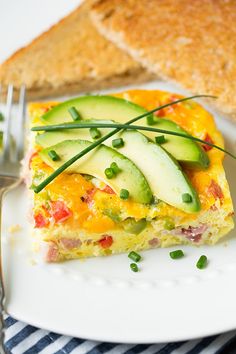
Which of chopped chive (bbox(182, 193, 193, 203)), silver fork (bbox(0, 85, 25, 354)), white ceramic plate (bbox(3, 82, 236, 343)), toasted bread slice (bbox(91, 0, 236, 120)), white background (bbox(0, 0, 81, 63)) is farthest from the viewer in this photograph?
white background (bbox(0, 0, 81, 63))

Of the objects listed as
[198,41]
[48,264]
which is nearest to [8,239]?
[48,264]

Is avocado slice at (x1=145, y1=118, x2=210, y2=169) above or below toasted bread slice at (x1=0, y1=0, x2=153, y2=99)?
below

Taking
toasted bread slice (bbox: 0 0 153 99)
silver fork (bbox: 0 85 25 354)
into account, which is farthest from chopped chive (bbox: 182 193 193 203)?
toasted bread slice (bbox: 0 0 153 99)

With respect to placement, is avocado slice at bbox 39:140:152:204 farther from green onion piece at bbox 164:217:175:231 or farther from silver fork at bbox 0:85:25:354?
silver fork at bbox 0:85:25:354

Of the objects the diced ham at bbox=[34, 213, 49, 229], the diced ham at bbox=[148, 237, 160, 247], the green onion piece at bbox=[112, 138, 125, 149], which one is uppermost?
the green onion piece at bbox=[112, 138, 125, 149]

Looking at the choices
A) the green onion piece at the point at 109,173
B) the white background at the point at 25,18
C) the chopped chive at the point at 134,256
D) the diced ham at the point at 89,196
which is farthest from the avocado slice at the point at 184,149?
the white background at the point at 25,18

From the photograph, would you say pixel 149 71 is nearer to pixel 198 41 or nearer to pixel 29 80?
pixel 198 41

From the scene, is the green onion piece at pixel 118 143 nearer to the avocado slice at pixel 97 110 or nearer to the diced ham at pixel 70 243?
the avocado slice at pixel 97 110
